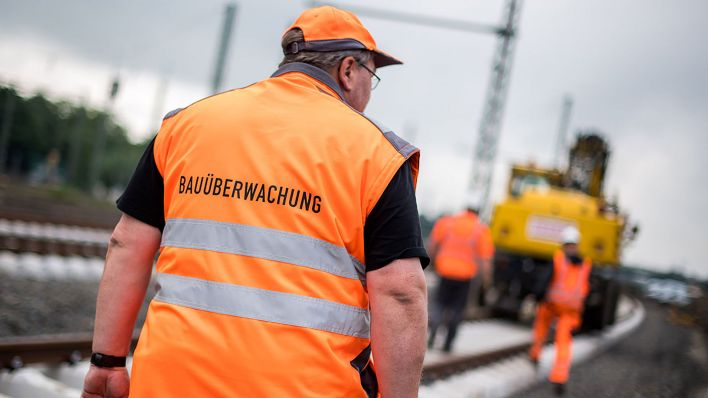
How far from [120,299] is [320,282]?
2.05 ft

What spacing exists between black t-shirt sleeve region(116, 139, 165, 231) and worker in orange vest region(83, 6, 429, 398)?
0.25 ft

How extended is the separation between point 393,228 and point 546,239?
13.4 metres

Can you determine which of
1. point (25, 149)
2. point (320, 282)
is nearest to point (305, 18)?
point (320, 282)

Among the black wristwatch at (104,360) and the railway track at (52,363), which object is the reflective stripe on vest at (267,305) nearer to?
the black wristwatch at (104,360)

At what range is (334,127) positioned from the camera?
177 cm

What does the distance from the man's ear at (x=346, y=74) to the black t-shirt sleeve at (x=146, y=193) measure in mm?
569

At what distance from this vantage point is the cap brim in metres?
2.07

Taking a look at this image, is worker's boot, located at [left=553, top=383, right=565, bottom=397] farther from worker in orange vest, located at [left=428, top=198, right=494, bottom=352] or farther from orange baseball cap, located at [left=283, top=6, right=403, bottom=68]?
orange baseball cap, located at [left=283, top=6, right=403, bottom=68]

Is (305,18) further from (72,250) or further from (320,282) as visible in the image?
(72,250)

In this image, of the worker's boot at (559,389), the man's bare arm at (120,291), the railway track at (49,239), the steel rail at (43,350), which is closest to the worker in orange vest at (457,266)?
the worker's boot at (559,389)

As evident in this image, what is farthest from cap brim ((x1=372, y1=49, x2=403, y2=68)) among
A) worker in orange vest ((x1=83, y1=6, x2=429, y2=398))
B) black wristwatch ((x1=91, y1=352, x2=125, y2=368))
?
black wristwatch ((x1=91, y1=352, x2=125, y2=368))

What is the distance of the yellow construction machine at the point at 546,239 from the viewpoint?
1425 cm

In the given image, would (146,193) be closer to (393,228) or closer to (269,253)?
(269,253)

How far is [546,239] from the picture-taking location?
14.5 meters
